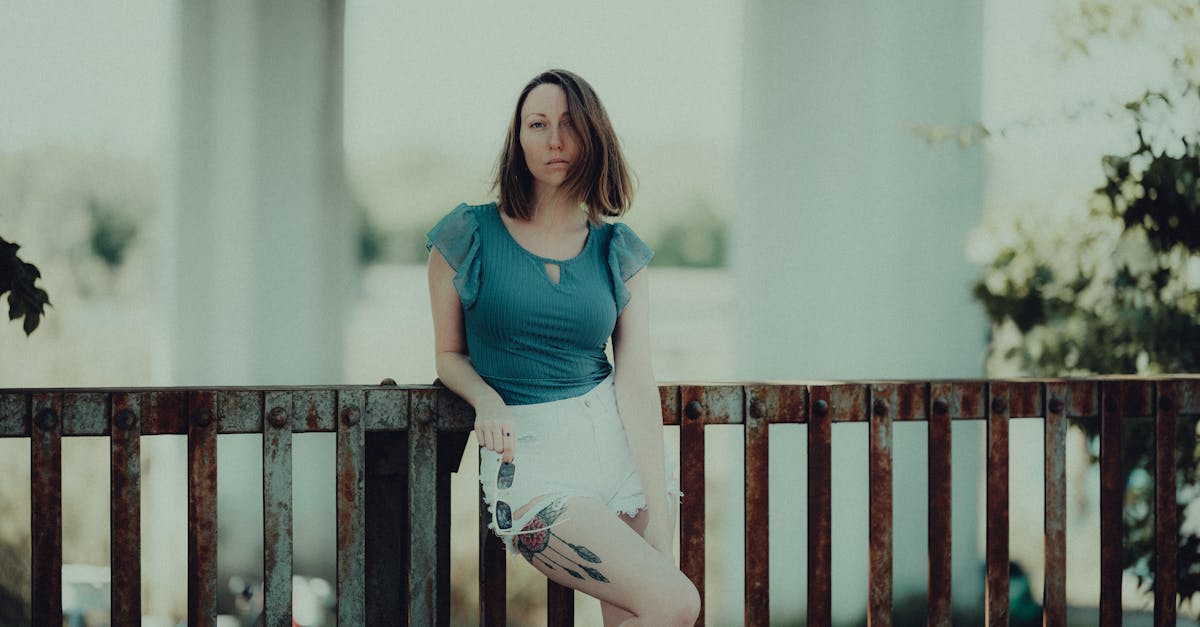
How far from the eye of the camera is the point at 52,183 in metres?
3.95

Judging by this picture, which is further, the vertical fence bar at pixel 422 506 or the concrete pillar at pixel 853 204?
the concrete pillar at pixel 853 204

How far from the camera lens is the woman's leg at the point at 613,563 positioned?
1.96 metres

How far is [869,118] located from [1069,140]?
2.31 ft

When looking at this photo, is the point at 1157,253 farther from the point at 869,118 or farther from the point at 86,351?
the point at 86,351

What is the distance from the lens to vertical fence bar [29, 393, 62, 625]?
7.21ft

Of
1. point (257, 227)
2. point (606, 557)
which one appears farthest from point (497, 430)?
point (257, 227)

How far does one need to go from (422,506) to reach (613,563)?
538 mm

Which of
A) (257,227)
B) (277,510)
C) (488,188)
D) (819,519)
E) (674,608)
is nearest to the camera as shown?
(674,608)

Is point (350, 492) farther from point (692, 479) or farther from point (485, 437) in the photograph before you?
point (692, 479)

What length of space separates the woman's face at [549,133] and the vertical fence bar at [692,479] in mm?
600

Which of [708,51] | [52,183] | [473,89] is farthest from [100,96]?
[708,51]

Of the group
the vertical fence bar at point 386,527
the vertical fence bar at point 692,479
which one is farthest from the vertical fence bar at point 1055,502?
the vertical fence bar at point 386,527

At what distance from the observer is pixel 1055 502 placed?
2682mm

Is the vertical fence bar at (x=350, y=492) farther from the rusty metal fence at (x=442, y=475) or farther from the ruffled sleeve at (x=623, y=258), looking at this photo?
the ruffled sleeve at (x=623, y=258)
